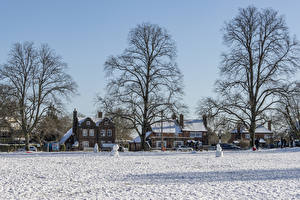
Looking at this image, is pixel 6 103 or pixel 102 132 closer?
pixel 6 103

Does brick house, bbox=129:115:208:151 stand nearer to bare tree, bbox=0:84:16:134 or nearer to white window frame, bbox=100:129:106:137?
white window frame, bbox=100:129:106:137

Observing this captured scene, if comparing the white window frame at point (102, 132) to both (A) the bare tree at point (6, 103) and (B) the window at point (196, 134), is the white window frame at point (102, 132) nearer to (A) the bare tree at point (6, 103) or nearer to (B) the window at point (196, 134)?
(B) the window at point (196, 134)

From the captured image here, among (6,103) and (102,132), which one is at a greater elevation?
(6,103)

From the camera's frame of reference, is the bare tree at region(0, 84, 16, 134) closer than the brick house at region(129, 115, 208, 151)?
Yes

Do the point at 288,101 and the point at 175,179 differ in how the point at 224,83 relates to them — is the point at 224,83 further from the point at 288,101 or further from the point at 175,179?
the point at 175,179

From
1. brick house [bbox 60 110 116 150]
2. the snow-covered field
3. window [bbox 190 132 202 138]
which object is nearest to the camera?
the snow-covered field

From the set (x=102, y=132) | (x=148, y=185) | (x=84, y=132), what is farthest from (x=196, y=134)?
(x=148, y=185)

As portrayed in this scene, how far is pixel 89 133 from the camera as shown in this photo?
77500 millimetres

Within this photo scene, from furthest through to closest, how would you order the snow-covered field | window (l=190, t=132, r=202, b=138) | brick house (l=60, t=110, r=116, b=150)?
window (l=190, t=132, r=202, b=138) → brick house (l=60, t=110, r=116, b=150) → the snow-covered field

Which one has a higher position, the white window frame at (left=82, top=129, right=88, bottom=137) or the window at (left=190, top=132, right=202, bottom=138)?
the white window frame at (left=82, top=129, right=88, bottom=137)

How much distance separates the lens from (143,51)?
1599 inches

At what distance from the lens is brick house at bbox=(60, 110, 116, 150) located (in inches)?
3029

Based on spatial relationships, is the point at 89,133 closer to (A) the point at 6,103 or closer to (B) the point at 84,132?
(B) the point at 84,132

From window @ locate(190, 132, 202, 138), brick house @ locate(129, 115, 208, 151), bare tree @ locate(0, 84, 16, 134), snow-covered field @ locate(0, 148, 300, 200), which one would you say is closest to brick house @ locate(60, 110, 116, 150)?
brick house @ locate(129, 115, 208, 151)
